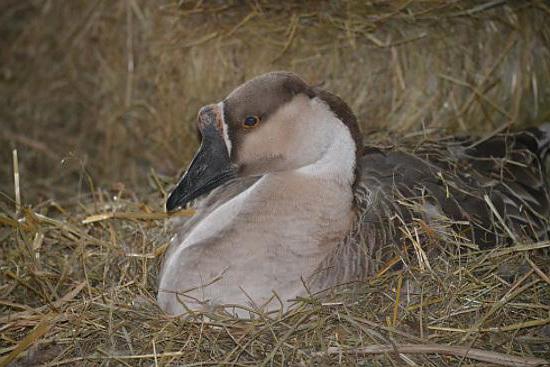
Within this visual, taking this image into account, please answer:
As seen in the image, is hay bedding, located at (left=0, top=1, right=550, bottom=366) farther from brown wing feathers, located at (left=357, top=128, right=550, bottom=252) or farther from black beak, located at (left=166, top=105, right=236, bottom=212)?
black beak, located at (left=166, top=105, right=236, bottom=212)

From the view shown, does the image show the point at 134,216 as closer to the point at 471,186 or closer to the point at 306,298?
the point at 306,298

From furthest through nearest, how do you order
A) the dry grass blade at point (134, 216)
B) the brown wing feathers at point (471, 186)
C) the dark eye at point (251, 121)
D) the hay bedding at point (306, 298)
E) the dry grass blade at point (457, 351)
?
the dry grass blade at point (134, 216)
the brown wing feathers at point (471, 186)
the dark eye at point (251, 121)
the hay bedding at point (306, 298)
the dry grass blade at point (457, 351)

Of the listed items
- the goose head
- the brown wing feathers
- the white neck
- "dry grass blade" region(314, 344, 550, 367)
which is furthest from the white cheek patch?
"dry grass blade" region(314, 344, 550, 367)

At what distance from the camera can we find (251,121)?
250cm

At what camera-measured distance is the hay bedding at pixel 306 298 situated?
7.79 feet

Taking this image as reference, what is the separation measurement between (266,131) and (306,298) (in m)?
0.61

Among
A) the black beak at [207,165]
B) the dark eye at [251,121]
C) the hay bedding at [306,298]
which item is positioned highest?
the dark eye at [251,121]

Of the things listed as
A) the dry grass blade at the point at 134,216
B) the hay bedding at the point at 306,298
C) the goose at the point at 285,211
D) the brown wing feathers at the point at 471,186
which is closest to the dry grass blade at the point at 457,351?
the hay bedding at the point at 306,298

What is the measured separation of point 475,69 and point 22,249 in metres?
2.43

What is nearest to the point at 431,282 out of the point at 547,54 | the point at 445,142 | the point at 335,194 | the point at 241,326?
the point at 335,194

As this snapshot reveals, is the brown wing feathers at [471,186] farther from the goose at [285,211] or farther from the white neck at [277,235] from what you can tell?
the white neck at [277,235]

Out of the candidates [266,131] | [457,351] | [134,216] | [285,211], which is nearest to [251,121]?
[266,131]

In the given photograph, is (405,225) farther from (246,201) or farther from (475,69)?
(475,69)

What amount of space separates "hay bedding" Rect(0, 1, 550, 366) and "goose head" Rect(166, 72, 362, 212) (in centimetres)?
48
